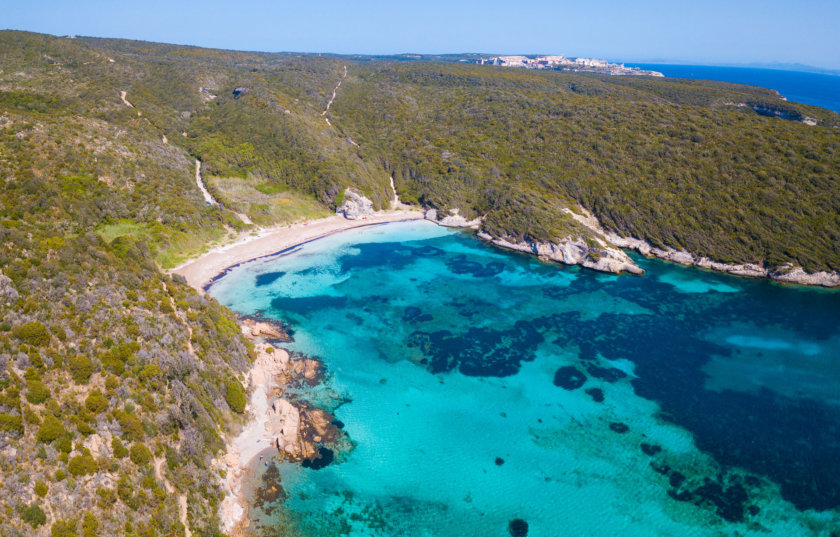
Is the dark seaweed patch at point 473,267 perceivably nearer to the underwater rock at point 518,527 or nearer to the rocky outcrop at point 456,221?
the rocky outcrop at point 456,221

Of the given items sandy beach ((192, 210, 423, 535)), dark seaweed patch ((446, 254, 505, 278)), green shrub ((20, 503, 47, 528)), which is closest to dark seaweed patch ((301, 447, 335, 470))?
sandy beach ((192, 210, 423, 535))

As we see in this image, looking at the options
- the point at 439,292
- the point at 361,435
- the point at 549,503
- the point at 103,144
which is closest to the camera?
the point at 549,503

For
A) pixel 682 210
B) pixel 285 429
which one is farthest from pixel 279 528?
pixel 682 210

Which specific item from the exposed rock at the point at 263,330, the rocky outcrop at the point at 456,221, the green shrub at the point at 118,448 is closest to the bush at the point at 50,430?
the green shrub at the point at 118,448

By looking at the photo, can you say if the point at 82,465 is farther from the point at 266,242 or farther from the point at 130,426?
the point at 266,242

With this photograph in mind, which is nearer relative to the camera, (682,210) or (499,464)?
(499,464)

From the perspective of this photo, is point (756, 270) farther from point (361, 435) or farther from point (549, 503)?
point (361, 435)

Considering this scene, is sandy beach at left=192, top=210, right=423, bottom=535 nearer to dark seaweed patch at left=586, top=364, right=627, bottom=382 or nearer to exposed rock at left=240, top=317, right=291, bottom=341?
exposed rock at left=240, top=317, right=291, bottom=341
